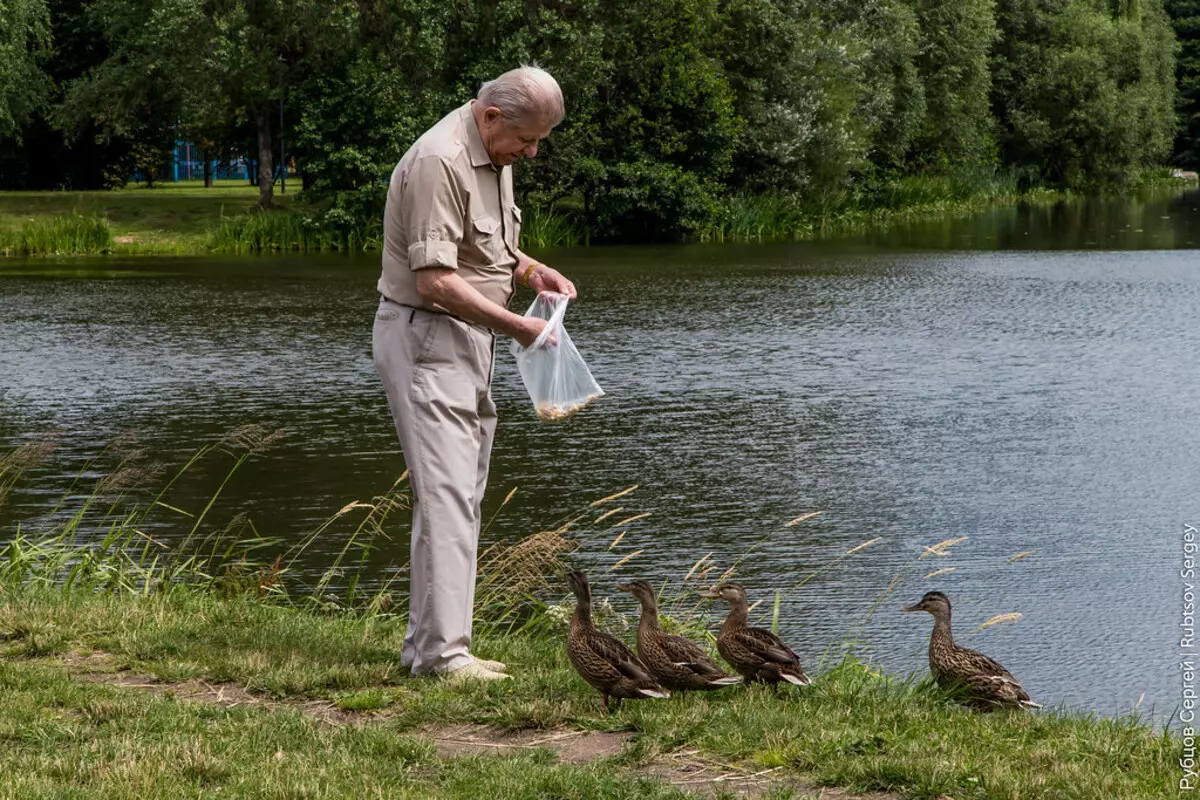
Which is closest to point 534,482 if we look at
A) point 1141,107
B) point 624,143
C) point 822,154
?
point 624,143

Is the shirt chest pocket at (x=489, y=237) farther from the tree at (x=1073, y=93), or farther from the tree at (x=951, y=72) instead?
the tree at (x=1073, y=93)

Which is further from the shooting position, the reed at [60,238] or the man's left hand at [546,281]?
the reed at [60,238]

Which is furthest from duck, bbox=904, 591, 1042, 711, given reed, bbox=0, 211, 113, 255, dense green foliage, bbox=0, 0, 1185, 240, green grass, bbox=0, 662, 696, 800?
reed, bbox=0, 211, 113, 255

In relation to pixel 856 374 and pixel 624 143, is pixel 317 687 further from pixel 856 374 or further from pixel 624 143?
pixel 624 143

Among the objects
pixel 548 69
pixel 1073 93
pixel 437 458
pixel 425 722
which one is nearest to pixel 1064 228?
pixel 548 69

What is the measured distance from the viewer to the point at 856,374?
17.1 metres

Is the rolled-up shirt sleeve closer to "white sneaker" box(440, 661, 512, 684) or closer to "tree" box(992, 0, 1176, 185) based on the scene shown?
"white sneaker" box(440, 661, 512, 684)

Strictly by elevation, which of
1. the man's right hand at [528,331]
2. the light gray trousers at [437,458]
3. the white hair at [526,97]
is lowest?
the light gray trousers at [437,458]

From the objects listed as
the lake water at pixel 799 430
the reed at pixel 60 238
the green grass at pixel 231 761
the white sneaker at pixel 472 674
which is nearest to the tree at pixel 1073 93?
the lake water at pixel 799 430

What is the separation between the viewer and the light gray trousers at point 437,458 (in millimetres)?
5633

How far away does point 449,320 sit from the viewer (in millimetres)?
5684

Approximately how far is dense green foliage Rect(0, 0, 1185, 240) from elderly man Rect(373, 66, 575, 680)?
30704 millimetres

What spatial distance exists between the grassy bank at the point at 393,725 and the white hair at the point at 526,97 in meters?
1.98

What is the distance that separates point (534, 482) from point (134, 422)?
4534 millimetres
